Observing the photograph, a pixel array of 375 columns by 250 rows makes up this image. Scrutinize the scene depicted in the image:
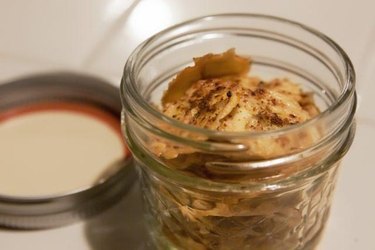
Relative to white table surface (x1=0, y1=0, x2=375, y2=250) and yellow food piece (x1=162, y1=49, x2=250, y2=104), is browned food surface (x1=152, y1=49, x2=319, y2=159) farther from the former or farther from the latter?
white table surface (x1=0, y1=0, x2=375, y2=250)

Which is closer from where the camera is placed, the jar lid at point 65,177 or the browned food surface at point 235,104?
the browned food surface at point 235,104

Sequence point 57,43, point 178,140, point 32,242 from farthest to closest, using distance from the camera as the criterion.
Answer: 1. point 57,43
2. point 32,242
3. point 178,140

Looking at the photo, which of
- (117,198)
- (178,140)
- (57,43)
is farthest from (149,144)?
(57,43)

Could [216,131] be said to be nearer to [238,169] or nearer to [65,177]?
[238,169]

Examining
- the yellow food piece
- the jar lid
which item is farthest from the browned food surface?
the jar lid

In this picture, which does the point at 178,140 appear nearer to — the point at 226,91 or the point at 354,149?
the point at 226,91

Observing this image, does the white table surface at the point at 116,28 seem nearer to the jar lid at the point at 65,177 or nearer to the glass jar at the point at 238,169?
the jar lid at the point at 65,177

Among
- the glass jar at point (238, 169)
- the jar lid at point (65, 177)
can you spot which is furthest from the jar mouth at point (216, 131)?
the jar lid at point (65, 177)
